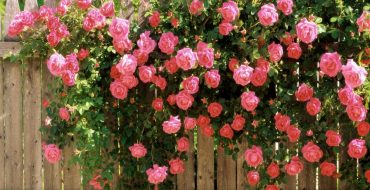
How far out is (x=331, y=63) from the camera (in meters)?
3.21

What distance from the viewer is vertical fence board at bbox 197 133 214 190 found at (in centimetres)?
396

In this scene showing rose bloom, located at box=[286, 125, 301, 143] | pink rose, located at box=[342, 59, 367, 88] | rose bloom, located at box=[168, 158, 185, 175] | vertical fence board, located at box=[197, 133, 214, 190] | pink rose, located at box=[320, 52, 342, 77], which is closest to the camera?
pink rose, located at box=[342, 59, 367, 88]

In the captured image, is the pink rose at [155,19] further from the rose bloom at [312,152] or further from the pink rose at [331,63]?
the rose bloom at [312,152]

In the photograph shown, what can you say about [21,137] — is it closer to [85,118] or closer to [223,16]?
[85,118]

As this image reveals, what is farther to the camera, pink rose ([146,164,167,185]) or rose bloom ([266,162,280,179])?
pink rose ([146,164,167,185])

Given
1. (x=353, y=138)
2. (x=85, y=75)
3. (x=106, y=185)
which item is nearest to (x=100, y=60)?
(x=85, y=75)

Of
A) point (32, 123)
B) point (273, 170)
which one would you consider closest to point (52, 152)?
point (32, 123)

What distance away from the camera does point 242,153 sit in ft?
12.9

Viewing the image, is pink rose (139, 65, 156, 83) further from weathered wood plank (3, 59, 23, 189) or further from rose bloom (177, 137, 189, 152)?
weathered wood plank (3, 59, 23, 189)

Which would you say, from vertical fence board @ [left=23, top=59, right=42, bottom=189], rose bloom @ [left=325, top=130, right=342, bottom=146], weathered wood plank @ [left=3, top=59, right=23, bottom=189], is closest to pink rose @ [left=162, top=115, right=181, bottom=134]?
rose bloom @ [left=325, top=130, right=342, bottom=146]

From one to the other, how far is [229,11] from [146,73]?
61cm

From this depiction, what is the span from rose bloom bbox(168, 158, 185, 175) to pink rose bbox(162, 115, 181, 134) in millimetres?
273

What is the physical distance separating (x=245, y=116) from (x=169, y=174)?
28.0 inches

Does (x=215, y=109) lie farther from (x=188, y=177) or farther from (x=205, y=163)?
(x=188, y=177)
